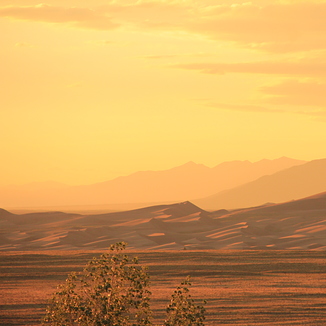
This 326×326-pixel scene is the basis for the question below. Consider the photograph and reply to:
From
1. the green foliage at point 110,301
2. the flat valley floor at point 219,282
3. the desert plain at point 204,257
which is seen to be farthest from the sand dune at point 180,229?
the green foliage at point 110,301

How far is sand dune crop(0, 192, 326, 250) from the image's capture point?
216 feet

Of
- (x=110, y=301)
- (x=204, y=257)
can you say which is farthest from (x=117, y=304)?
(x=204, y=257)

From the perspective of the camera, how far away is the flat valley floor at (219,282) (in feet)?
82.6

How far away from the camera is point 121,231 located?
76.3 m

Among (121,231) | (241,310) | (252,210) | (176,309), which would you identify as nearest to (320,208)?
(252,210)

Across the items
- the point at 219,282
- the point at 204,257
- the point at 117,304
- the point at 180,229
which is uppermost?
the point at 180,229

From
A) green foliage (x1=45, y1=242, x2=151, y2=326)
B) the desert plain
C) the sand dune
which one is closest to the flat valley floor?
the desert plain

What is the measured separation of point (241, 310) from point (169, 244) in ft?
127

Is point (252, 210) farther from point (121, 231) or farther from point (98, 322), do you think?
point (98, 322)

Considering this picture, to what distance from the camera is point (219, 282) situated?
35562 mm

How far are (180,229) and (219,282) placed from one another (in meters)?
43.5

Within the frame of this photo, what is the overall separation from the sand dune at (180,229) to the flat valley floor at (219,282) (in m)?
12.2

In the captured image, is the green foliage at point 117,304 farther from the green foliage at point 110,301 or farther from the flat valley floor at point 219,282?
the flat valley floor at point 219,282

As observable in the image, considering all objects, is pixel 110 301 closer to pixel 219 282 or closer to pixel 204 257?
pixel 219 282
